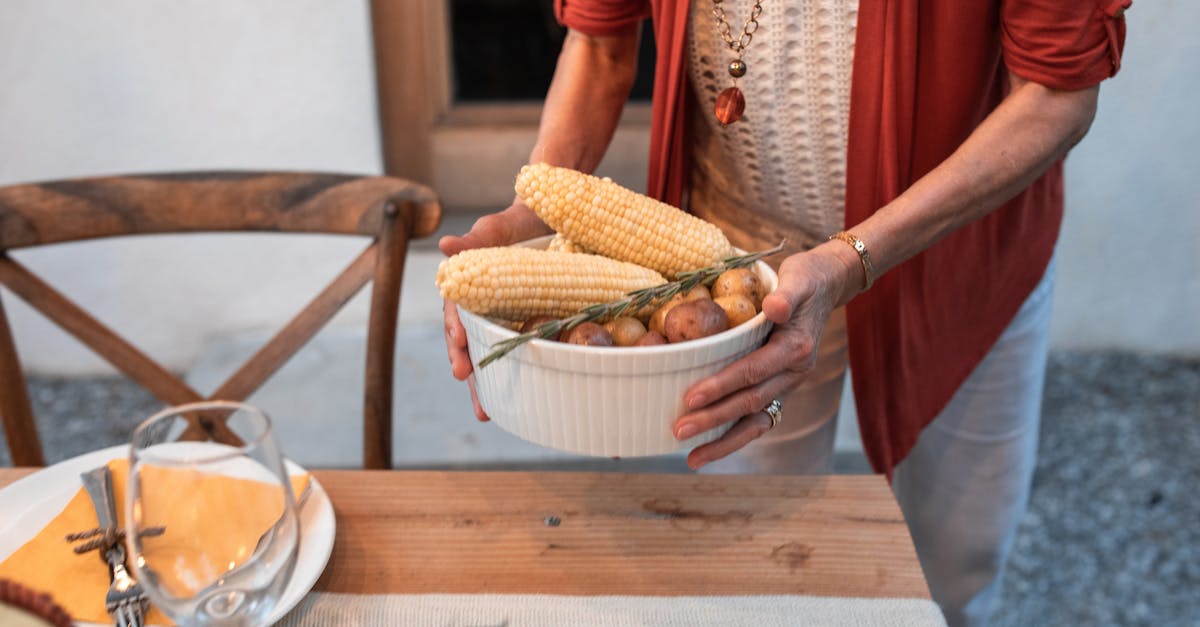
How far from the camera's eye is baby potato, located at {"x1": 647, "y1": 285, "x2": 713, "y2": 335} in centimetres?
73

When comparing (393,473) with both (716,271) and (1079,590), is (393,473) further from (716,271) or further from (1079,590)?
(1079,590)

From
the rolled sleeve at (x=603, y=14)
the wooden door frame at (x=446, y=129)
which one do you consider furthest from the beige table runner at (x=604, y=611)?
the wooden door frame at (x=446, y=129)

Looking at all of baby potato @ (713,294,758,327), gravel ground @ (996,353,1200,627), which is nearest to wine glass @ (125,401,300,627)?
baby potato @ (713,294,758,327)

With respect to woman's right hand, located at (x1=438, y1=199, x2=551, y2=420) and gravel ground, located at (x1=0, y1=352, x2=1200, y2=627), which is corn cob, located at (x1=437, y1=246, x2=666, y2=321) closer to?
woman's right hand, located at (x1=438, y1=199, x2=551, y2=420)

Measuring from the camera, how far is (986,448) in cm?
124

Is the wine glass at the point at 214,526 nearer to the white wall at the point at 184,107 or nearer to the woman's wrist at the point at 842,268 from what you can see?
the woman's wrist at the point at 842,268

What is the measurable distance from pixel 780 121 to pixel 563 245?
0.34m

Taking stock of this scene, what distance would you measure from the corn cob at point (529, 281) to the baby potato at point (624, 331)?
3cm

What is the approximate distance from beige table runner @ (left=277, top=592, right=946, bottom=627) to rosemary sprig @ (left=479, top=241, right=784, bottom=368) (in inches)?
7.8

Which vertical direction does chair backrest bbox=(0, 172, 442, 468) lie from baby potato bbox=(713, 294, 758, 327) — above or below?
below

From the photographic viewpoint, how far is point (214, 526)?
60cm

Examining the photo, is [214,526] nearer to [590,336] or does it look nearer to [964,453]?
[590,336]

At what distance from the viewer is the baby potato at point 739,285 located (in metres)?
0.76

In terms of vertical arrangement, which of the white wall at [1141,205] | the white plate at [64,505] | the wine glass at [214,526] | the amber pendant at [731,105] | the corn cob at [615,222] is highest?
the amber pendant at [731,105]
